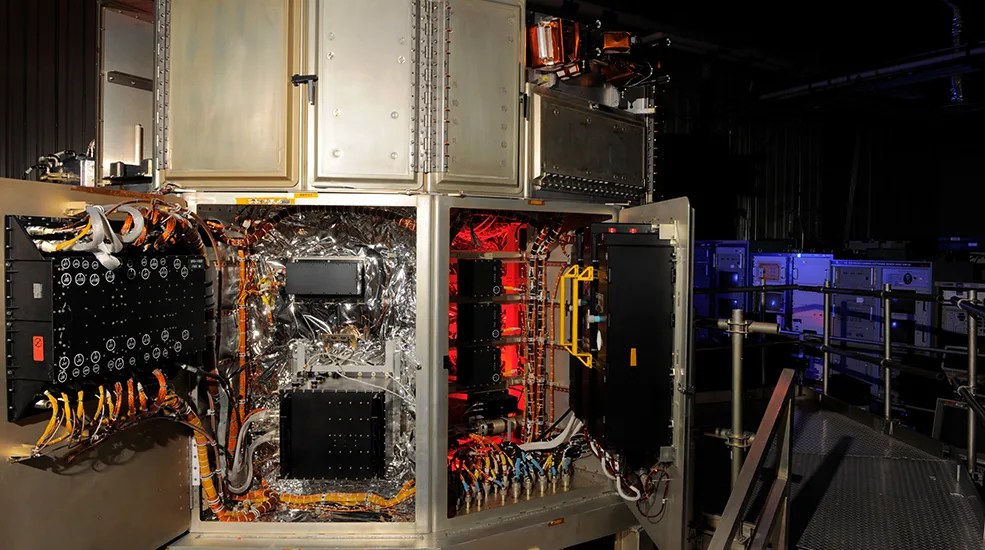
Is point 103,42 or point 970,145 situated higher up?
point 970,145

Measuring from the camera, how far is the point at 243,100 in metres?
3.46

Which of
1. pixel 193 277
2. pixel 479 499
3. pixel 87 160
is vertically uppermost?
pixel 87 160

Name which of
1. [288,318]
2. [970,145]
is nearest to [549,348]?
[288,318]

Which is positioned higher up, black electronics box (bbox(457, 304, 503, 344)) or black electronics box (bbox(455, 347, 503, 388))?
black electronics box (bbox(457, 304, 503, 344))

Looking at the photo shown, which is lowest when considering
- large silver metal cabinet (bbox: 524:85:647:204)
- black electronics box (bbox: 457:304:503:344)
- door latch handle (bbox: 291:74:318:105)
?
black electronics box (bbox: 457:304:503:344)

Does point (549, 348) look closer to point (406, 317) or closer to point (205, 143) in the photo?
point (406, 317)

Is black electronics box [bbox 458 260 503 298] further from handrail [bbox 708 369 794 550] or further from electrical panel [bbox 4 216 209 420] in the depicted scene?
handrail [bbox 708 369 794 550]

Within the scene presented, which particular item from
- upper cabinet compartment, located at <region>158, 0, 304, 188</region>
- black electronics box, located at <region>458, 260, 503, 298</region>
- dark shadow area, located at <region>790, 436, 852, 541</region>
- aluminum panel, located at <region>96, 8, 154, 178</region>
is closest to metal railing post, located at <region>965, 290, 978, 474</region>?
dark shadow area, located at <region>790, 436, 852, 541</region>

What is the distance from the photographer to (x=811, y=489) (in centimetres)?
367

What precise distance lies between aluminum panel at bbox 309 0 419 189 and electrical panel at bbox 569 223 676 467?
131 centimetres

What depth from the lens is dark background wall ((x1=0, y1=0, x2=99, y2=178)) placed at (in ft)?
17.2

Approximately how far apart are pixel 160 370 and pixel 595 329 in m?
2.52

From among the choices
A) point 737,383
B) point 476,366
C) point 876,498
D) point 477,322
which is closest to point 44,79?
point 477,322

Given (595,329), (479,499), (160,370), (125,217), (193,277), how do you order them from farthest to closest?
(479,499) → (595,329) → (193,277) → (160,370) → (125,217)
